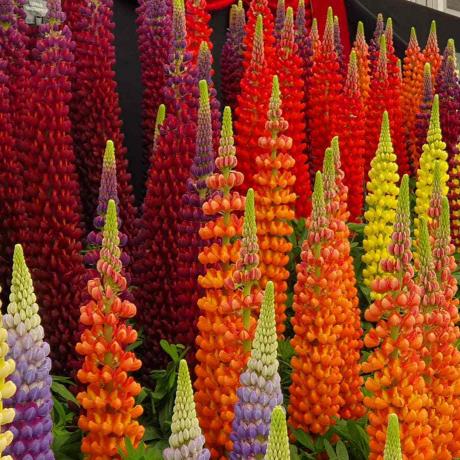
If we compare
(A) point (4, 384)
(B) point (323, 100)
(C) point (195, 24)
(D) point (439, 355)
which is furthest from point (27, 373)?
(B) point (323, 100)

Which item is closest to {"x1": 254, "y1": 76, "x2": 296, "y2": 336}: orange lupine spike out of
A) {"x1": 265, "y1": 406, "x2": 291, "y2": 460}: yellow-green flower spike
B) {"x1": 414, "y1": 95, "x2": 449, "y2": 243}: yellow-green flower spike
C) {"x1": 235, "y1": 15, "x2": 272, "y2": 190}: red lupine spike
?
{"x1": 235, "y1": 15, "x2": 272, "y2": 190}: red lupine spike

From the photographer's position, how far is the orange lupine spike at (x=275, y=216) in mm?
1458

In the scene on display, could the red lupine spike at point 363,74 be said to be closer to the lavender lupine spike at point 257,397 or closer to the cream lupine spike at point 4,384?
the lavender lupine spike at point 257,397

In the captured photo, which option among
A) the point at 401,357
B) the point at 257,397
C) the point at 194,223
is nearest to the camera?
the point at 257,397

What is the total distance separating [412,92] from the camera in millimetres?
2938

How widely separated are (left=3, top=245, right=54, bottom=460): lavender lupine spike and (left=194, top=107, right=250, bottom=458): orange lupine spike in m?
0.30

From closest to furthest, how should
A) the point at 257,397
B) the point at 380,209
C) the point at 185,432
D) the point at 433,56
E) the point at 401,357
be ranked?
1. the point at 185,432
2. the point at 257,397
3. the point at 401,357
4. the point at 380,209
5. the point at 433,56

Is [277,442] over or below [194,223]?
below

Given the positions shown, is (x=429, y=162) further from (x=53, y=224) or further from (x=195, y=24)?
(x=53, y=224)

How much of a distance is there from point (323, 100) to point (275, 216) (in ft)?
2.91

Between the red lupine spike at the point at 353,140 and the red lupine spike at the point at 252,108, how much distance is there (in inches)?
14.4

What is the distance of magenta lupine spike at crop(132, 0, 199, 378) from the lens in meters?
1.44

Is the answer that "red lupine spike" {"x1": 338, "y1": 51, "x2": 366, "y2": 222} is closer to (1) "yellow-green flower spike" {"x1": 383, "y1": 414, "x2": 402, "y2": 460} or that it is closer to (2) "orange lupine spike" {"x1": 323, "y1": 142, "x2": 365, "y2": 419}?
(2) "orange lupine spike" {"x1": 323, "y1": 142, "x2": 365, "y2": 419}

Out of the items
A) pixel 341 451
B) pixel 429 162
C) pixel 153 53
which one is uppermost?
pixel 153 53
